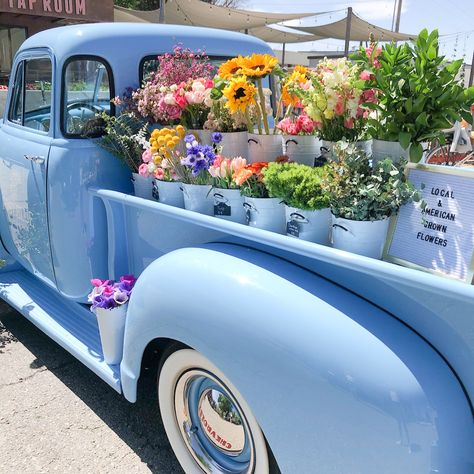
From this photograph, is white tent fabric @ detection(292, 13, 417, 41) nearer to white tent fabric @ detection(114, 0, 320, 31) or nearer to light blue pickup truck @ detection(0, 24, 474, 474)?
white tent fabric @ detection(114, 0, 320, 31)

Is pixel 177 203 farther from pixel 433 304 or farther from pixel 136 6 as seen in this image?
pixel 136 6

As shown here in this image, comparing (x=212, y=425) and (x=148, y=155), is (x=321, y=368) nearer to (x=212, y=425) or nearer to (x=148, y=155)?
(x=212, y=425)

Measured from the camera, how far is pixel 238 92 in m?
2.01

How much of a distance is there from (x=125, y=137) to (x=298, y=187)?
1.14 m

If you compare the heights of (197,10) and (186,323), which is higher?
(197,10)

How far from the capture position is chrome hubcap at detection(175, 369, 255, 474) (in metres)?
1.85

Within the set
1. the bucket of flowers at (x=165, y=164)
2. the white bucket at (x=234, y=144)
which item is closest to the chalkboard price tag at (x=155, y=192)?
the bucket of flowers at (x=165, y=164)

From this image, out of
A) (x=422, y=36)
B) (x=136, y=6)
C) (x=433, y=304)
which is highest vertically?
(x=136, y=6)

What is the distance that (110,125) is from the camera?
257cm

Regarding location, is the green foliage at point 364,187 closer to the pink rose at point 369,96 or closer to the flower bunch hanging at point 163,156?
the pink rose at point 369,96

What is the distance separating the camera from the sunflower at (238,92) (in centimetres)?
199

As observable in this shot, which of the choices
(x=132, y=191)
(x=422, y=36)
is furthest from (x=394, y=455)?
(x=132, y=191)

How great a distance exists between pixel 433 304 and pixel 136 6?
91.3 feet

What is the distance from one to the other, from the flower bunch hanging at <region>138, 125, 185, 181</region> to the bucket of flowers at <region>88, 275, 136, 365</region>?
0.55 meters
